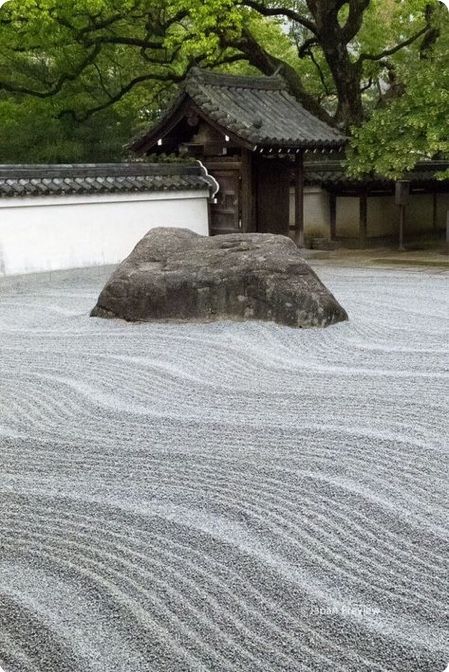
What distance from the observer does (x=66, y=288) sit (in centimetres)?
1316

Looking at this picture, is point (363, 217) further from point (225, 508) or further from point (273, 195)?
point (225, 508)

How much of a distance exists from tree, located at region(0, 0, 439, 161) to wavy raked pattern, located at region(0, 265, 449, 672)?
10.3 metres

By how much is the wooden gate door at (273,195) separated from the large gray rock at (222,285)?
549 centimetres

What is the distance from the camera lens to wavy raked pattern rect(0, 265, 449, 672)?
317 centimetres

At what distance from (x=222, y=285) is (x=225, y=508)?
18.6ft

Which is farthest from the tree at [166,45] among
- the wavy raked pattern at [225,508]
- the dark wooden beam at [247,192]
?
the wavy raked pattern at [225,508]

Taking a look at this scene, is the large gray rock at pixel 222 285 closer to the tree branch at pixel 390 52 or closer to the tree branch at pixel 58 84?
the tree branch at pixel 58 84

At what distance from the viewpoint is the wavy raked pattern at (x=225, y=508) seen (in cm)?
317

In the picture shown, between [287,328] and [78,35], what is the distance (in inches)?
431

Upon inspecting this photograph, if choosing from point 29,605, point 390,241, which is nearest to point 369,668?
point 29,605

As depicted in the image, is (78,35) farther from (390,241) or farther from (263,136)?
(390,241)

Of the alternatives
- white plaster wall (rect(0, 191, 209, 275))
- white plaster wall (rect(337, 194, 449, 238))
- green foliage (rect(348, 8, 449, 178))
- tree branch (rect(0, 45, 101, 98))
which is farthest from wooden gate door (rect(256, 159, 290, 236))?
tree branch (rect(0, 45, 101, 98))

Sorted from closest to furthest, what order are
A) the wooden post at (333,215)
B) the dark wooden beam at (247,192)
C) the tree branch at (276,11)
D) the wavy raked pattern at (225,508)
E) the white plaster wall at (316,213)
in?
the wavy raked pattern at (225,508)
the dark wooden beam at (247,192)
the tree branch at (276,11)
the white plaster wall at (316,213)
the wooden post at (333,215)

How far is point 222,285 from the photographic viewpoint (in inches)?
388
